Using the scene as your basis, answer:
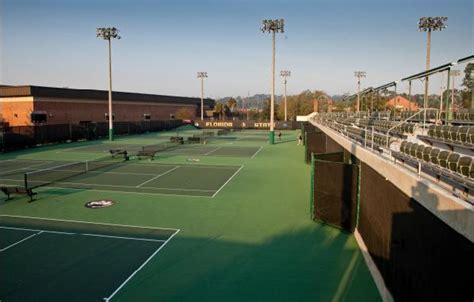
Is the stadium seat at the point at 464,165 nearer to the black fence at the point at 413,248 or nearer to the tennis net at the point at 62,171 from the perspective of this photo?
the black fence at the point at 413,248

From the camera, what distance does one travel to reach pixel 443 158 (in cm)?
779

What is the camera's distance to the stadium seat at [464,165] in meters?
6.73

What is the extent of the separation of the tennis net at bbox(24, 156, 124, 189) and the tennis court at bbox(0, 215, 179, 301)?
24.5 ft

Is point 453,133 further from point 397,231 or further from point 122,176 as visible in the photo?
point 122,176

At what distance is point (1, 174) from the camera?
81.4 ft

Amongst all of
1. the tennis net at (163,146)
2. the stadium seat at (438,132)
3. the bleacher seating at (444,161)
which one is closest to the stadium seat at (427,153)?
the bleacher seating at (444,161)

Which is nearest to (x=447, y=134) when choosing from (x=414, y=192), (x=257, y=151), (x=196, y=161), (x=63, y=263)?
(x=414, y=192)

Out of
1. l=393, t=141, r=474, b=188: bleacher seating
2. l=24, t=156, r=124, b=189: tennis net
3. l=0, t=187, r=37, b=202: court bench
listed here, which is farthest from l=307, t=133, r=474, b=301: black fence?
l=24, t=156, r=124, b=189: tennis net

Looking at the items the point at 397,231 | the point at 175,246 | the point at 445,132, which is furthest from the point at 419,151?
the point at 175,246

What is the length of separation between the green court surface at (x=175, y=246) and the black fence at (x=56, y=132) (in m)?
20.0

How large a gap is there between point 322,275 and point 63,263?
7529 millimetres

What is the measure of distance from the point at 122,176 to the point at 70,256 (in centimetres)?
1334

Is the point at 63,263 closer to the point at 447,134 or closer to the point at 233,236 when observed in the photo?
the point at 233,236

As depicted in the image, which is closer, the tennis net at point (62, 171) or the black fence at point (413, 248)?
the black fence at point (413, 248)
